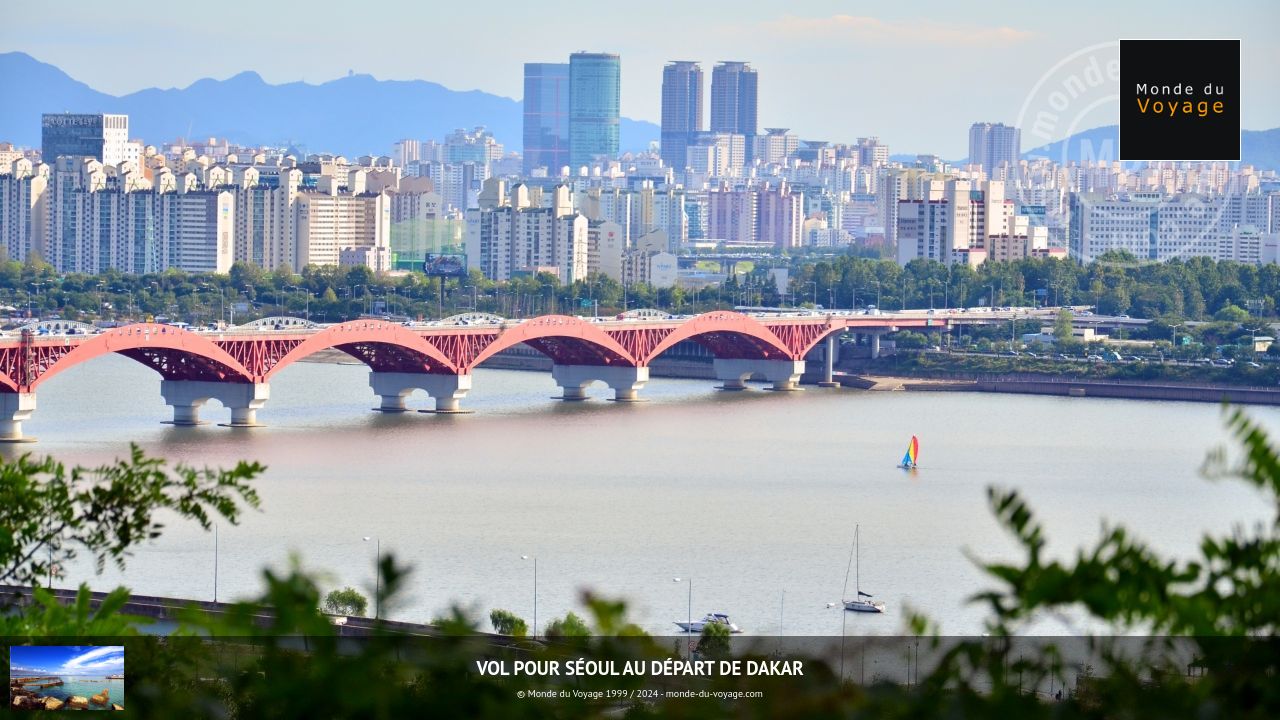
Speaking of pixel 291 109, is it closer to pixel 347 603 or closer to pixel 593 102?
pixel 593 102

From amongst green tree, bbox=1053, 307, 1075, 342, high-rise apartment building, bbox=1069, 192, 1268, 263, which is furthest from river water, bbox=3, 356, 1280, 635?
high-rise apartment building, bbox=1069, 192, 1268, 263

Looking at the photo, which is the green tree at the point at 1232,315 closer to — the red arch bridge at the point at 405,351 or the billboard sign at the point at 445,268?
the red arch bridge at the point at 405,351

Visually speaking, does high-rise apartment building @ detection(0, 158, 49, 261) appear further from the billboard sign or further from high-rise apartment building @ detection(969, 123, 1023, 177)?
high-rise apartment building @ detection(969, 123, 1023, 177)

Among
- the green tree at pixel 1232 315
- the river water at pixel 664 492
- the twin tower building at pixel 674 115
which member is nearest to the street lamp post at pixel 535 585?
the river water at pixel 664 492

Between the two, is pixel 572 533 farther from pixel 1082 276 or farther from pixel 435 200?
pixel 435 200

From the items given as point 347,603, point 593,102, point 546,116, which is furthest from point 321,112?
point 347,603
